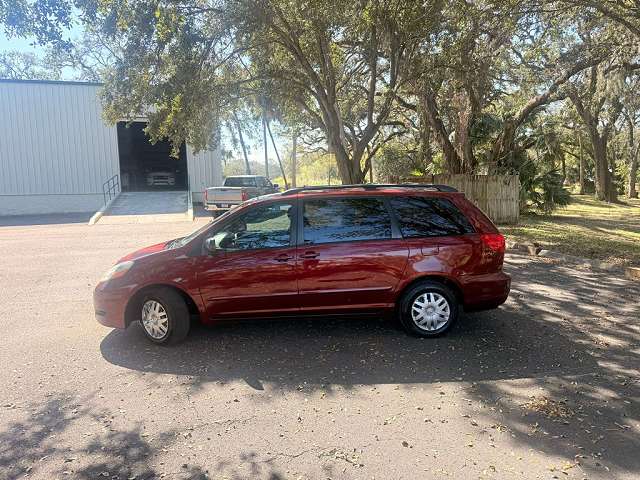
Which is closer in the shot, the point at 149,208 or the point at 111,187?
the point at 149,208

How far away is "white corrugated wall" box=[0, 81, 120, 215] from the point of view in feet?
76.4

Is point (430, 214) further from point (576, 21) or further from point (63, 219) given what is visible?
point (63, 219)

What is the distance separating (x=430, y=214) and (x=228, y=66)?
8837 millimetres

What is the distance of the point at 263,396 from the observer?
391 cm

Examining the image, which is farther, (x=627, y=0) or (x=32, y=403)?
(x=627, y=0)

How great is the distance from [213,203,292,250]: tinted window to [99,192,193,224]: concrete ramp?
14.1m

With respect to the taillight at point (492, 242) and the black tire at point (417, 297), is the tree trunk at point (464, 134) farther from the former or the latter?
the black tire at point (417, 297)

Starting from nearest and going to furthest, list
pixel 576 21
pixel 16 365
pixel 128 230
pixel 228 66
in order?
1. pixel 16 365
2. pixel 576 21
3. pixel 228 66
4. pixel 128 230

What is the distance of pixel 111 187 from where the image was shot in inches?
976

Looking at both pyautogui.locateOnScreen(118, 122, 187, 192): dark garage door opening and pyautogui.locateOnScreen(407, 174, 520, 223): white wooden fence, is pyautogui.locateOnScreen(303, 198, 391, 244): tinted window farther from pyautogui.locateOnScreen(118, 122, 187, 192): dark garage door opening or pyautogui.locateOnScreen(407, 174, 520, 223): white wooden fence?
pyautogui.locateOnScreen(118, 122, 187, 192): dark garage door opening

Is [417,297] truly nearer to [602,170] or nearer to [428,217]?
[428,217]

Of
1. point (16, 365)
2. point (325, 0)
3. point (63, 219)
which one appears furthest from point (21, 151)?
point (16, 365)

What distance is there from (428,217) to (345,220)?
0.94 meters

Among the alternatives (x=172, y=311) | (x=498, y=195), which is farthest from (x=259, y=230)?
(x=498, y=195)
